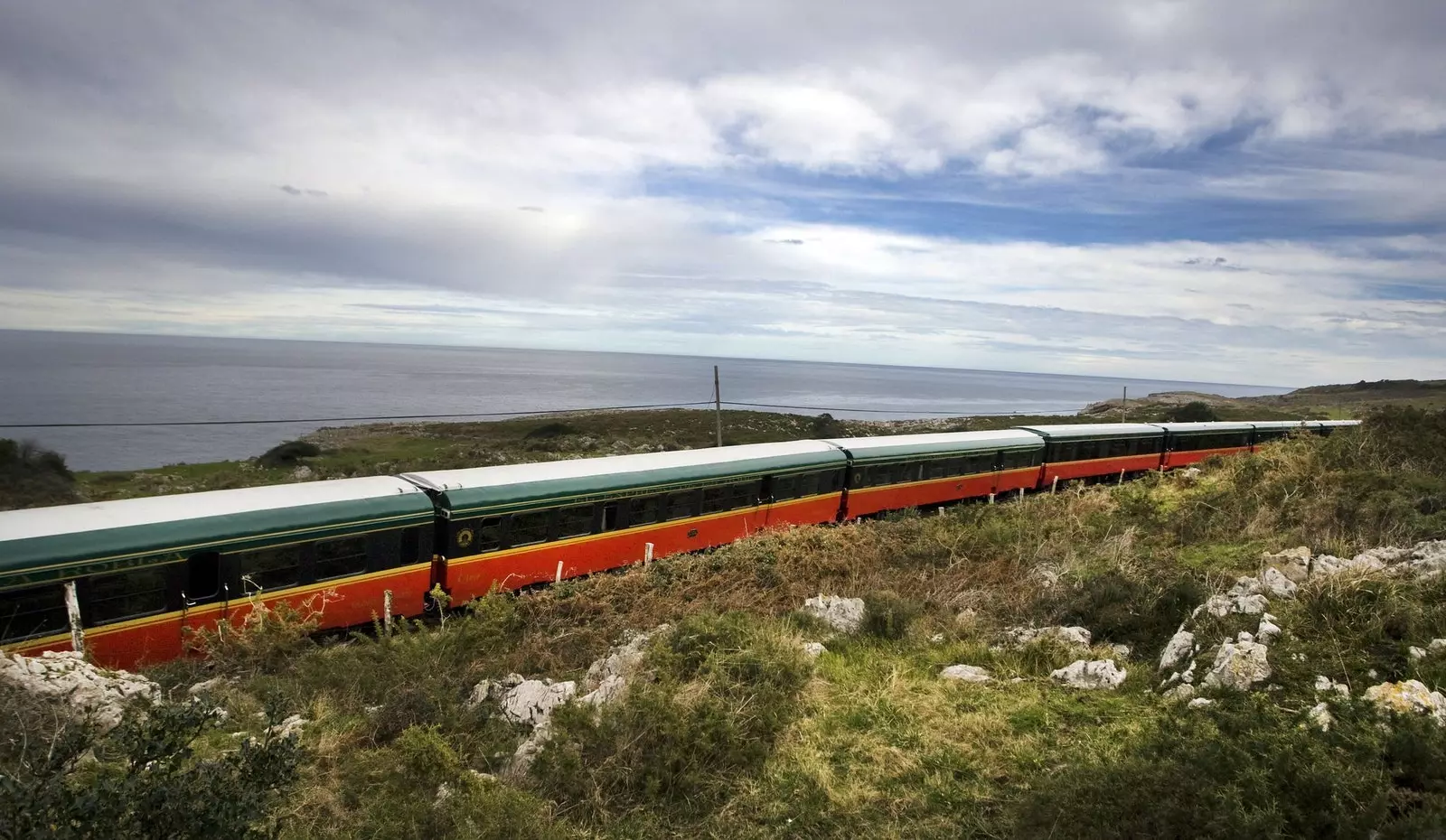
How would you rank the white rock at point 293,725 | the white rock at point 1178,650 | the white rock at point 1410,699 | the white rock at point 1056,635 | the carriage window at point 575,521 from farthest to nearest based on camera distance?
the carriage window at point 575,521 < the white rock at point 1056,635 < the white rock at point 1178,650 < the white rock at point 293,725 < the white rock at point 1410,699

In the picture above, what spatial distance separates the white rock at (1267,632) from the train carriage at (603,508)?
9.85 m

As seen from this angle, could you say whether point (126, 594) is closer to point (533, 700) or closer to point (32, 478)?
point (533, 700)

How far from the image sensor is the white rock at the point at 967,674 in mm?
8523

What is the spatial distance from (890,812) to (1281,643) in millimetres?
4382

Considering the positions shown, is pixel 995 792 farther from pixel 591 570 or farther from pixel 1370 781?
pixel 591 570

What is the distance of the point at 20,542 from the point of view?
862cm

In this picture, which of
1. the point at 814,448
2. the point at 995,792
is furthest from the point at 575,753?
the point at 814,448

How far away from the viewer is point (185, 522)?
32.3 feet

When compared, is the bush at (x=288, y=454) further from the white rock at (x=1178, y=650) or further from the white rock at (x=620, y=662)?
the white rock at (x=1178, y=650)

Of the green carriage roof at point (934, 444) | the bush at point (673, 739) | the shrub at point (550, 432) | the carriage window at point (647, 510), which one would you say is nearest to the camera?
the bush at point (673, 739)

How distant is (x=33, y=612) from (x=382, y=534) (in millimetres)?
3966

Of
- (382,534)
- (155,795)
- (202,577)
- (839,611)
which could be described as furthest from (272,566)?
(839,611)

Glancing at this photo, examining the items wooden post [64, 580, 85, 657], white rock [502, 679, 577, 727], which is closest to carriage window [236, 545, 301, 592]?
wooden post [64, 580, 85, 657]

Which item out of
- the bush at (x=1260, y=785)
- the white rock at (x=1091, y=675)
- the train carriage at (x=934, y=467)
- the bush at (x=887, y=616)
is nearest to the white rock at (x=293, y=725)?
Answer: the bush at (x=1260, y=785)
